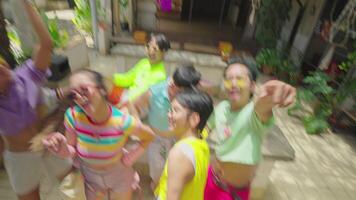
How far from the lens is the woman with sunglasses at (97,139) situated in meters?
1.24

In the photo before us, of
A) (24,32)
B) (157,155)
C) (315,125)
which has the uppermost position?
(24,32)

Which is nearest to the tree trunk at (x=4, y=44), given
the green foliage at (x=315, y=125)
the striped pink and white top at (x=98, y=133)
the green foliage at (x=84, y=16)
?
the striped pink and white top at (x=98, y=133)

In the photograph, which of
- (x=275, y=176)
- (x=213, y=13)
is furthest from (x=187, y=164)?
(x=213, y=13)

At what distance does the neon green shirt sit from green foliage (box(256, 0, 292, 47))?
414 centimetres

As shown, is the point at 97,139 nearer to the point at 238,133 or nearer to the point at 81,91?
the point at 81,91

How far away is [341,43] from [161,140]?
3.87 meters

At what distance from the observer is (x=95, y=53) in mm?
4273

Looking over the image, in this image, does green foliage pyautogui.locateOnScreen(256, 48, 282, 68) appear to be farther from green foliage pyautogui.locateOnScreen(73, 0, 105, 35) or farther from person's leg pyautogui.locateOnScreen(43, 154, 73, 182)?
person's leg pyautogui.locateOnScreen(43, 154, 73, 182)

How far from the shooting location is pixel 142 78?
6.24 ft

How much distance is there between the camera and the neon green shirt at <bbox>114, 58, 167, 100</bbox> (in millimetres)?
1815

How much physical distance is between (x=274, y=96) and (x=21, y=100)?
1273 millimetres

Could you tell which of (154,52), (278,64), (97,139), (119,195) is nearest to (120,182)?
(119,195)

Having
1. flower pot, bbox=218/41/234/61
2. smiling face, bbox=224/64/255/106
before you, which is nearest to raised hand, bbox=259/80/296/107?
smiling face, bbox=224/64/255/106

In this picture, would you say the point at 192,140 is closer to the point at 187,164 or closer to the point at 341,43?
the point at 187,164
